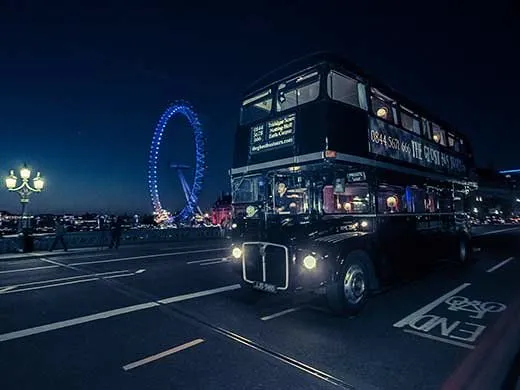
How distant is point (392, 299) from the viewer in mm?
6918

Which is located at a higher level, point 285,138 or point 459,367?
point 285,138

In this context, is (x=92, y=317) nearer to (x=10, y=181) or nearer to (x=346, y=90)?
(x=346, y=90)

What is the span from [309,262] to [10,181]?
62.1 ft

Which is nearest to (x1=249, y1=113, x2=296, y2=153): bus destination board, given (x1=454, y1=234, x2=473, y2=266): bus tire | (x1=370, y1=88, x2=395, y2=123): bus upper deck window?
(x1=370, y1=88, x2=395, y2=123): bus upper deck window

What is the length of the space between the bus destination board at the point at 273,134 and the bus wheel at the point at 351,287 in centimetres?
265

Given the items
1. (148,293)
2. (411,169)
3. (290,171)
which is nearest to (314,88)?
(290,171)

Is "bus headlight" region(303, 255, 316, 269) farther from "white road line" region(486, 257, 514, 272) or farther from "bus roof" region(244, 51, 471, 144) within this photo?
"white road line" region(486, 257, 514, 272)

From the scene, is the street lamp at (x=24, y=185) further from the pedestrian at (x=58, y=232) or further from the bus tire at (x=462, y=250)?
the bus tire at (x=462, y=250)

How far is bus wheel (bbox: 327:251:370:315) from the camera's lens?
5.50 metres

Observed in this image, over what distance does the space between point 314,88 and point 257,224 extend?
302cm

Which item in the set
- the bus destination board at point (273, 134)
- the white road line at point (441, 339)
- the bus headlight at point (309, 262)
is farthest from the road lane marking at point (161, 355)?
the bus destination board at point (273, 134)

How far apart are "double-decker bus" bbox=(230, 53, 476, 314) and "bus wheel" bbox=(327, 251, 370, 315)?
0.06 ft

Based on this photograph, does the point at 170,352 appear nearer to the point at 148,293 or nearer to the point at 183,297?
the point at 183,297

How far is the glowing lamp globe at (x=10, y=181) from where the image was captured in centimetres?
1748
